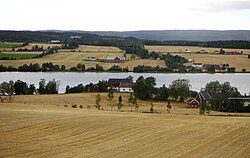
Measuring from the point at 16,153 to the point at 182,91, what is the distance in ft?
128

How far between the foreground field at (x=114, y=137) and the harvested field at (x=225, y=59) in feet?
248

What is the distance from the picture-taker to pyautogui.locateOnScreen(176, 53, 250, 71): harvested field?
102500 mm

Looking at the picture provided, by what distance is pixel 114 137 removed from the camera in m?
22.1

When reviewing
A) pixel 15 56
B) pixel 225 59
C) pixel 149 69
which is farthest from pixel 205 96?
pixel 225 59

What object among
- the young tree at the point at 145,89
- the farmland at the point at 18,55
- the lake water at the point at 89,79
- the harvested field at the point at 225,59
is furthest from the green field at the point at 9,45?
the young tree at the point at 145,89

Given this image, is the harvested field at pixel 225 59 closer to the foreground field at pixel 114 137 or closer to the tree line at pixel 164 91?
the tree line at pixel 164 91

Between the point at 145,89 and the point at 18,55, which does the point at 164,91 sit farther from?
the point at 18,55

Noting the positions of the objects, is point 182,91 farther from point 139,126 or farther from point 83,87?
point 139,126

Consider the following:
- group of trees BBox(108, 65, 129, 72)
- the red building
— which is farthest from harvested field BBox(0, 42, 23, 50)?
the red building

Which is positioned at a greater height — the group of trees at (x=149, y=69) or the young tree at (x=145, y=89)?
the group of trees at (x=149, y=69)

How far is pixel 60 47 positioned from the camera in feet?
418

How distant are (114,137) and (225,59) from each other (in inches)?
3519

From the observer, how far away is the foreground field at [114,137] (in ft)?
60.5

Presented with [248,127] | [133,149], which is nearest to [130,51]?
[248,127]
